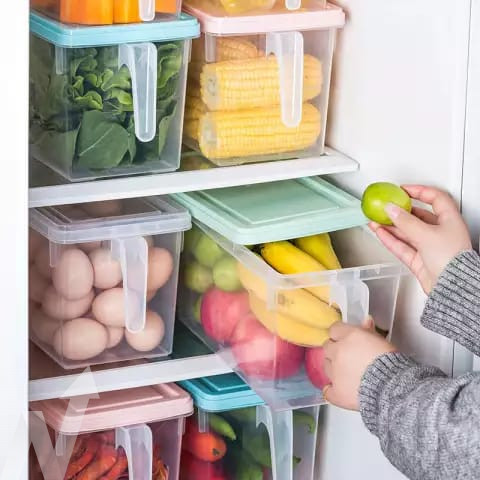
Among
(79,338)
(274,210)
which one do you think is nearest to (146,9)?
(274,210)

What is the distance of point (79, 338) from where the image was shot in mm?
1372

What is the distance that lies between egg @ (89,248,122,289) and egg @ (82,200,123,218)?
2.6 inches

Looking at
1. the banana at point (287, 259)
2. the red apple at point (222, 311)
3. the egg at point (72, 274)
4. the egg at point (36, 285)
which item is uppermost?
the banana at point (287, 259)

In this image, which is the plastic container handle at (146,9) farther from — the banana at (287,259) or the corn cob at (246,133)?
the banana at (287,259)

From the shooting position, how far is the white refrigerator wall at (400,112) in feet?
4.15

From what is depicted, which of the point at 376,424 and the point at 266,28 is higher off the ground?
the point at 266,28

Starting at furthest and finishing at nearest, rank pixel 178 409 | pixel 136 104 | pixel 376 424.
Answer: pixel 178 409, pixel 136 104, pixel 376 424

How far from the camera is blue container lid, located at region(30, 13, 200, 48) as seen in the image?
127 cm

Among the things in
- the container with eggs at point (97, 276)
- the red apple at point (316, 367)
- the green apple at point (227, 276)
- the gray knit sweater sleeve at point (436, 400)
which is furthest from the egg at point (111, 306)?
the gray knit sweater sleeve at point (436, 400)

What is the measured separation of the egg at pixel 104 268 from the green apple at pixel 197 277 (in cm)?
12

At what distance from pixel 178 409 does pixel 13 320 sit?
272 mm

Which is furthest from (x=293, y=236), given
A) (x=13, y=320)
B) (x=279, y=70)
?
(x=13, y=320)

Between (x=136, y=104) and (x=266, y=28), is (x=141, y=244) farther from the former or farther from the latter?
(x=266, y=28)

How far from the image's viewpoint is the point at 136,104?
1.33 meters
